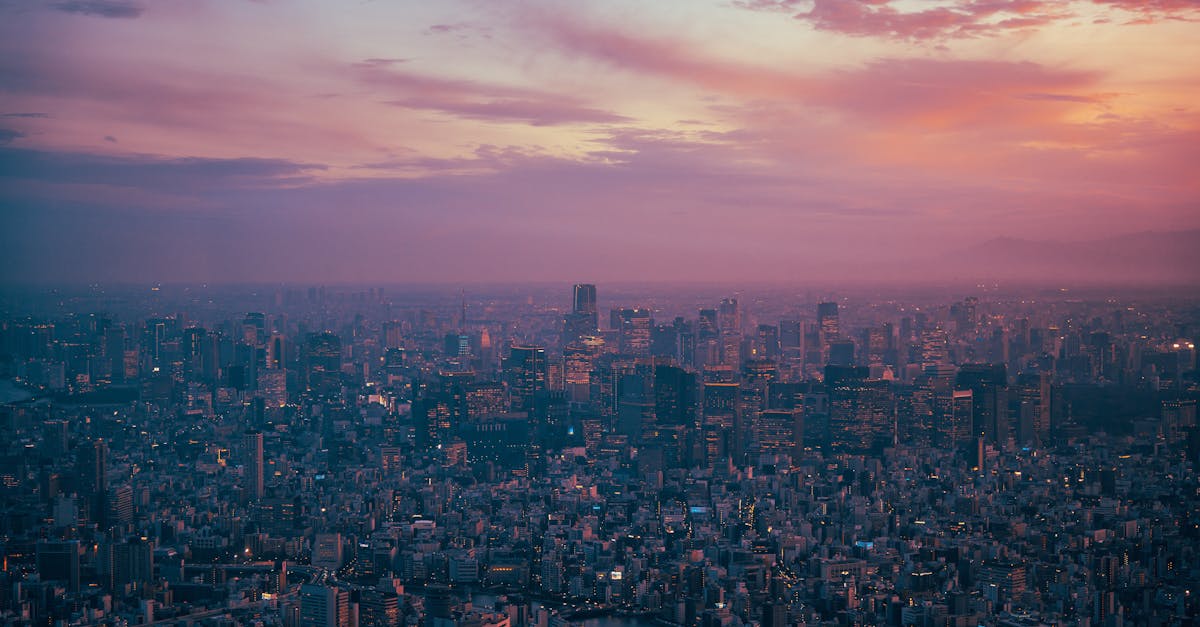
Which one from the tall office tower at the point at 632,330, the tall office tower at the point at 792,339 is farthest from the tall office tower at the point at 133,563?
the tall office tower at the point at 792,339

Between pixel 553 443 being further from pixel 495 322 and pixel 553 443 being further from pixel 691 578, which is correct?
pixel 691 578

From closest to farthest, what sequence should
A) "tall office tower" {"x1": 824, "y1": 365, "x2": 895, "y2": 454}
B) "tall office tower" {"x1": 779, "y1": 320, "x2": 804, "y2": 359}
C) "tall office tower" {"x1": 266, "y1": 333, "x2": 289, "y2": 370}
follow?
"tall office tower" {"x1": 824, "y1": 365, "x2": 895, "y2": 454}, "tall office tower" {"x1": 266, "y1": 333, "x2": 289, "y2": 370}, "tall office tower" {"x1": 779, "y1": 320, "x2": 804, "y2": 359}

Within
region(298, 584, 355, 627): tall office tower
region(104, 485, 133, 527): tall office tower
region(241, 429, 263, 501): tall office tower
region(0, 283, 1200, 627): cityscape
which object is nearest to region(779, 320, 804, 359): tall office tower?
region(0, 283, 1200, 627): cityscape

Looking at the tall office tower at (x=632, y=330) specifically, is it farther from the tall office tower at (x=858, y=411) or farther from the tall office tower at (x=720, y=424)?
the tall office tower at (x=858, y=411)

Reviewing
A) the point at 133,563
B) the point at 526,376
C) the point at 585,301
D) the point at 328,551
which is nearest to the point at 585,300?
the point at 585,301

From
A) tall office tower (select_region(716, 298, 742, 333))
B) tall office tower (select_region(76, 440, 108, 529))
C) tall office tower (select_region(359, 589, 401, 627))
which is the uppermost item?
tall office tower (select_region(716, 298, 742, 333))

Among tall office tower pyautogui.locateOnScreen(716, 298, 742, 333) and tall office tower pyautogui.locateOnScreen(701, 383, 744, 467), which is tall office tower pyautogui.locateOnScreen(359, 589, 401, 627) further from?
tall office tower pyautogui.locateOnScreen(716, 298, 742, 333)
